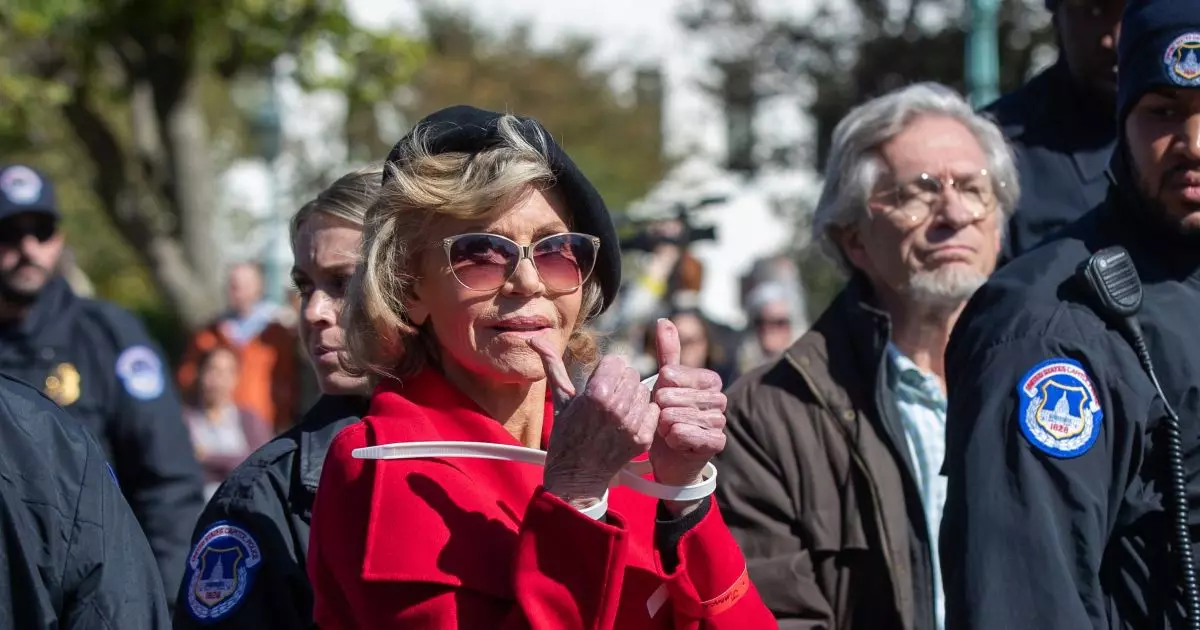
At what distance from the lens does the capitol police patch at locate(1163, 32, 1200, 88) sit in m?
3.26

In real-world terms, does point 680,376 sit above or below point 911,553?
above

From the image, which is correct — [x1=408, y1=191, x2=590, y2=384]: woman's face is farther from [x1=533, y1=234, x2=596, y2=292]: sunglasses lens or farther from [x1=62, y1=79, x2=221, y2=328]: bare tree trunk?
[x1=62, y1=79, x2=221, y2=328]: bare tree trunk

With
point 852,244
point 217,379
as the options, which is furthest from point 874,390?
point 217,379

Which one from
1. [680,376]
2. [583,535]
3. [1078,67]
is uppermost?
[1078,67]

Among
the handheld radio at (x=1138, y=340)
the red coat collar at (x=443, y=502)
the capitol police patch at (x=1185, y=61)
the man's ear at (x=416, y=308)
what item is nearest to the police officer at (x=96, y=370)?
the man's ear at (x=416, y=308)

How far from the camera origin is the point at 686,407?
2.79 metres

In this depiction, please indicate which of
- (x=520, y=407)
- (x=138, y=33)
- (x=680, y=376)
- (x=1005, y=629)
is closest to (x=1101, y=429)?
(x=1005, y=629)

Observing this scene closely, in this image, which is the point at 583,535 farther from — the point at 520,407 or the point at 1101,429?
the point at 1101,429

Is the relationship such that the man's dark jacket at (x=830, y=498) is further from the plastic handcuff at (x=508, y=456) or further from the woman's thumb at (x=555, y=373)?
the woman's thumb at (x=555, y=373)

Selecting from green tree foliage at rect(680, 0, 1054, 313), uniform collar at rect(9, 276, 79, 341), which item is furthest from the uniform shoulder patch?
green tree foliage at rect(680, 0, 1054, 313)

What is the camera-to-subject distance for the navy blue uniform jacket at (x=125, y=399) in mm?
6125

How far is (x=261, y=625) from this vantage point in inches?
135

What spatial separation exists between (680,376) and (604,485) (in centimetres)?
21

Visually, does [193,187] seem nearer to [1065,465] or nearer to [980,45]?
[980,45]
